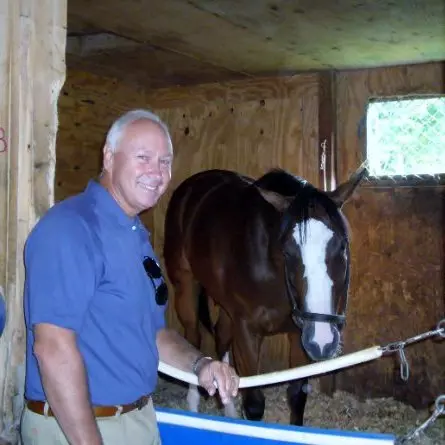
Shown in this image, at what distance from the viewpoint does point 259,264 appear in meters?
3.80

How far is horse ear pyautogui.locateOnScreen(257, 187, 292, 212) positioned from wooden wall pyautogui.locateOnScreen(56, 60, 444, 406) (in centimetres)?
118

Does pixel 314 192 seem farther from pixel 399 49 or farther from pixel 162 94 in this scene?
pixel 162 94

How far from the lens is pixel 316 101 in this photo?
468cm

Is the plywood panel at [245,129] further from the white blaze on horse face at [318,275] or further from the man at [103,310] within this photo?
the man at [103,310]

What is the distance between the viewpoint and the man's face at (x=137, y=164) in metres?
1.64

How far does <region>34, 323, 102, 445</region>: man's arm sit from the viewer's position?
1.37 metres

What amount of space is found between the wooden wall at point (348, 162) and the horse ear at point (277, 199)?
1.18 meters

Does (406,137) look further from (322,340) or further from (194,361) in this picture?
(194,361)

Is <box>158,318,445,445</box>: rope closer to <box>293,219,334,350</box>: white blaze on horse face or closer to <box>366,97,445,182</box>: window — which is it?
<box>293,219,334,350</box>: white blaze on horse face

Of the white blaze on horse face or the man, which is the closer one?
the man

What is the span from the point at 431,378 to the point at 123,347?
11.1 feet

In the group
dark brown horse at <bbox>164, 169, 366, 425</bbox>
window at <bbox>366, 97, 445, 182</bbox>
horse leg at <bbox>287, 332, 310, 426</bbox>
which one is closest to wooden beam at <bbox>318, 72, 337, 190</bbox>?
window at <bbox>366, 97, 445, 182</bbox>

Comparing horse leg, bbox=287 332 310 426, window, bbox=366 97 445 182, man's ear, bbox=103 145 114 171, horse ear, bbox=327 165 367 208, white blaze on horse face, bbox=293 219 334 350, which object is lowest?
horse leg, bbox=287 332 310 426

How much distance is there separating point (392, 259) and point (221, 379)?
9.92 feet
